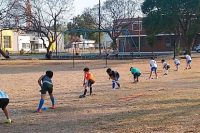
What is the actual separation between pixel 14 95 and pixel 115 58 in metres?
37.5

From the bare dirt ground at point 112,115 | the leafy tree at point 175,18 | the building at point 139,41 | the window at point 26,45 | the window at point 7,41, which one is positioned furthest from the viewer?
the window at point 26,45

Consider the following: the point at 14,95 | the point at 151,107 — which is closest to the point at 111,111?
the point at 151,107

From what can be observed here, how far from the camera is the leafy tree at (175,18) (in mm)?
52875

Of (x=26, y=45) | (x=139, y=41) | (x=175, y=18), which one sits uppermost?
(x=175, y=18)

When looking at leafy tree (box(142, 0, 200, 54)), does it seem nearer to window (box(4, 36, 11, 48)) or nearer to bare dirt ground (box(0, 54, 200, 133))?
bare dirt ground (box(0, 54, 200, 133))

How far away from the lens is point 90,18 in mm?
86750

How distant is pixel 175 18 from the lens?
52.7 metres

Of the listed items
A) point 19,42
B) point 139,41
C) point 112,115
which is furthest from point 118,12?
point 112,115

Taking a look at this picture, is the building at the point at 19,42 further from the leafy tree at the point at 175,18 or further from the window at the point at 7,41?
the leafy tree at the point at 175,18

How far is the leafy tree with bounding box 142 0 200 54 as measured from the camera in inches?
2082

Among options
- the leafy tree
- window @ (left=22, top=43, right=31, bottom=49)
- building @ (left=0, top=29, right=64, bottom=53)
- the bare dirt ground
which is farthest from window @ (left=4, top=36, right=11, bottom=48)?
the bare dirt ground

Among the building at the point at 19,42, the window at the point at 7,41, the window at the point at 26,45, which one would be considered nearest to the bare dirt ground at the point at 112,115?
the building at the point at 19,42

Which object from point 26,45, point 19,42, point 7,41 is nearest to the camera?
point 7,41

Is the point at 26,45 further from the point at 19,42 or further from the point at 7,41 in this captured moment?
the point at 7,41
